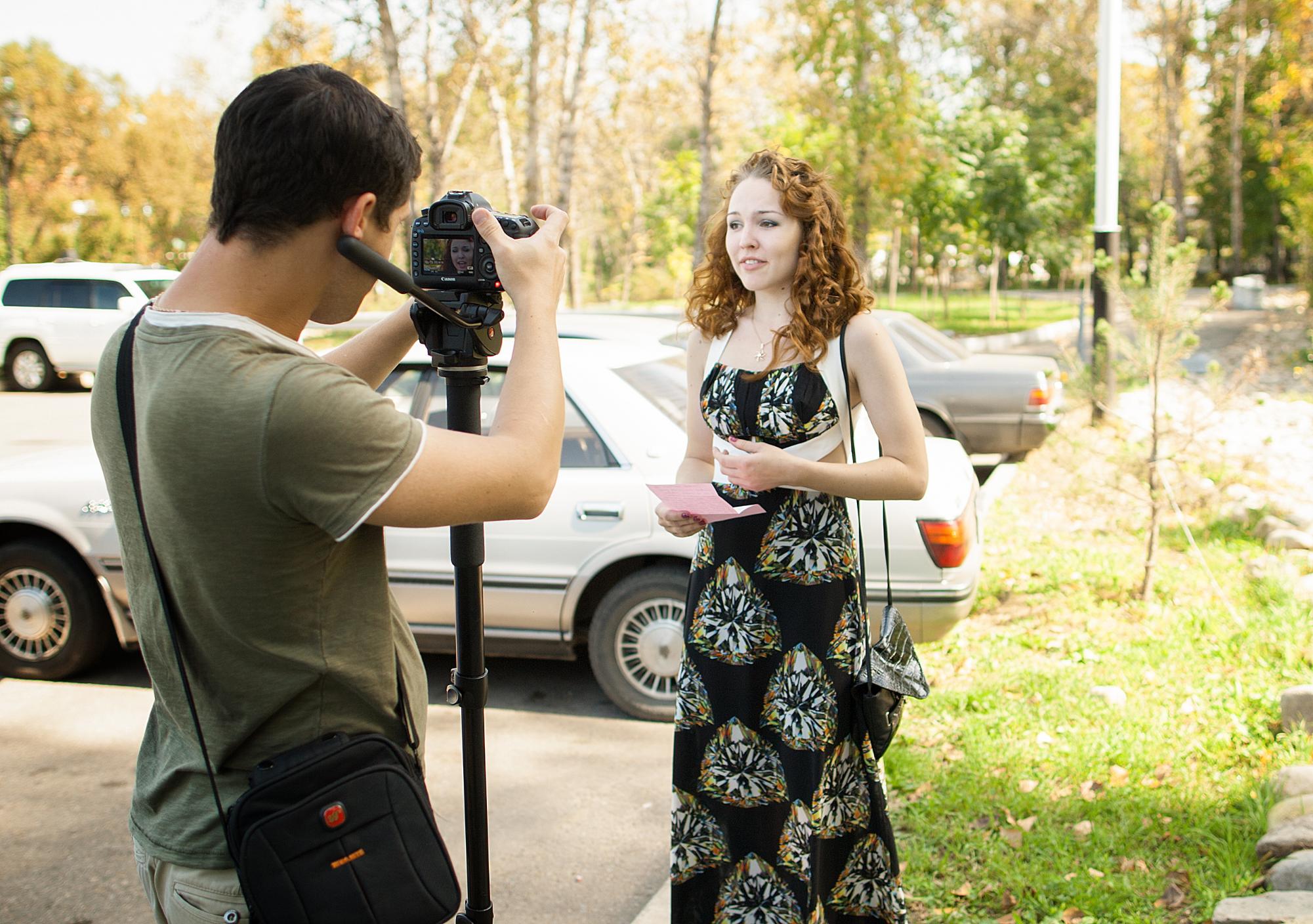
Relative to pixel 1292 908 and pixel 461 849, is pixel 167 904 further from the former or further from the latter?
pixel 1292 908

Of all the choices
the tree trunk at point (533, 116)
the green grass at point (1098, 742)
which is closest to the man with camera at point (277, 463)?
the green grass at point (1098, 742)

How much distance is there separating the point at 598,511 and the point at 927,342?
6.01m

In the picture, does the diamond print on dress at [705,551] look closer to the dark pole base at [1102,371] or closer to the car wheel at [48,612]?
the car wheel at [48,612]

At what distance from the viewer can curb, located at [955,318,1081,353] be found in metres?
19.5

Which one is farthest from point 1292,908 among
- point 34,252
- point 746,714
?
point 34,252

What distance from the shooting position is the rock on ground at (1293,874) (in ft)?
9.55

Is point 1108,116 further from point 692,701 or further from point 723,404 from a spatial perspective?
point 692,701

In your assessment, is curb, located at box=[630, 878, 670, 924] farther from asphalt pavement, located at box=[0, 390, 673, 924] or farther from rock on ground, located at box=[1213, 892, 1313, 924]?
rock on ground, located at box=[1213, 892, 1313, 924]

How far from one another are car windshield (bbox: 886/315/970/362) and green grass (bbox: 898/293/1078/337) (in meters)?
10.9

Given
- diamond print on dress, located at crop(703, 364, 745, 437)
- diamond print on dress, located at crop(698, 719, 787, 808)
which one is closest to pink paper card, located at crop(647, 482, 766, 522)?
diamond print on dress, located at crop(703, 364, 745, 437)

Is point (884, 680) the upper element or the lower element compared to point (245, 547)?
lower

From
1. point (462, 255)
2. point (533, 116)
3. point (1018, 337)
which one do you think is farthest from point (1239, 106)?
point (462, 255)

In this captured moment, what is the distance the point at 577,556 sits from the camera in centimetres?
452

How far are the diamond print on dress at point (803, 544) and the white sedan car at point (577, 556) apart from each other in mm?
1815
